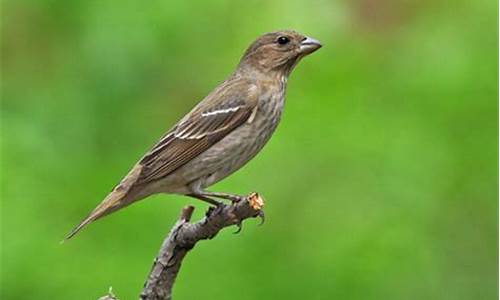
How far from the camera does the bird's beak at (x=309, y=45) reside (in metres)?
7.01

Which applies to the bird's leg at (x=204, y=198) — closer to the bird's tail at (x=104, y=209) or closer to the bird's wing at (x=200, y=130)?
the bird's wing at (x=200, y=130)

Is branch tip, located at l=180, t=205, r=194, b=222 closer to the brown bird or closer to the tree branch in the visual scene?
the tree branch

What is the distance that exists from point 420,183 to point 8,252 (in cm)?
165

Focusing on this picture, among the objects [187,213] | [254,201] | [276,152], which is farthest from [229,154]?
[254,201]

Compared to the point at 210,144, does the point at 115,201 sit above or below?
below

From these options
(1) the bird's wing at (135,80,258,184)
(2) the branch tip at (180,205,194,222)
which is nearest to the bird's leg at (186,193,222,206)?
(1) the bird's wing at (135,80,258,184)

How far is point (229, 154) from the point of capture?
672cm

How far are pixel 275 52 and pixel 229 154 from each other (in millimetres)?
712

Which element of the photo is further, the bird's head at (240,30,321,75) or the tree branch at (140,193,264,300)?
the bird's head at (240,30,321,75)

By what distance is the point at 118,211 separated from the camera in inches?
266

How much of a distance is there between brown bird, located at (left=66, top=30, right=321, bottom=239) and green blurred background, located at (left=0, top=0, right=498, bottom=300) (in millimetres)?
101

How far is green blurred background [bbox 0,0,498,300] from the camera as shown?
6.60 meters

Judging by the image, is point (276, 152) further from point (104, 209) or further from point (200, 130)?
point (104, 209)

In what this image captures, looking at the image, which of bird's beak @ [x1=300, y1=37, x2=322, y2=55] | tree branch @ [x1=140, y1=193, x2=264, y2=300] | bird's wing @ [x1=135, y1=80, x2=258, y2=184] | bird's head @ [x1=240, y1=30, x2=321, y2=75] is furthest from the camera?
bird's head @ [x1=240, y1=30, x2=321, y2=75]
